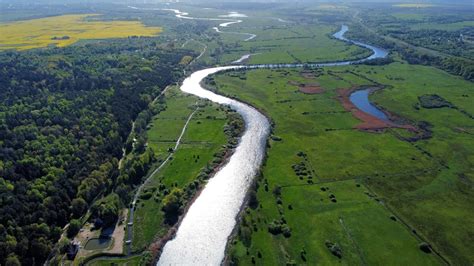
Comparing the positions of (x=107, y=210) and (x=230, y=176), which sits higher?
(x=107, y=210)

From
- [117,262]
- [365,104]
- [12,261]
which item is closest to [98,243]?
[117,262]

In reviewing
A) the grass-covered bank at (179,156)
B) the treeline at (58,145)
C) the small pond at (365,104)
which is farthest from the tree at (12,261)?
the small pond at (365,104)

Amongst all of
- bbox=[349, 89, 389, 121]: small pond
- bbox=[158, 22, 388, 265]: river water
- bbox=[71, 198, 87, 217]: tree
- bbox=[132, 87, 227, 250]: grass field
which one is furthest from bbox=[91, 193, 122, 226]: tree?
bbox=[349, 89, 389, 121]: small pond

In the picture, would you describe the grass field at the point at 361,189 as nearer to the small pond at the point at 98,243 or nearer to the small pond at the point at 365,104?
the small pond at the point at 365,104

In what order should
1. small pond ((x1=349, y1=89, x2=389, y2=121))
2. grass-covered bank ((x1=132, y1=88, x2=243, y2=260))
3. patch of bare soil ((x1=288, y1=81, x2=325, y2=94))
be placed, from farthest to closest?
1. patch of bare soil ((x1=288, y1=81, x2=325, y2=94))
2. small pond ((x1=349, y1=89, x2=389, y2=121))
3. grass-covered bank ((x1=132, y1=88, x2=243, y2=260))

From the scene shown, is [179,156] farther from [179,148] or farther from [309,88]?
[309,88]

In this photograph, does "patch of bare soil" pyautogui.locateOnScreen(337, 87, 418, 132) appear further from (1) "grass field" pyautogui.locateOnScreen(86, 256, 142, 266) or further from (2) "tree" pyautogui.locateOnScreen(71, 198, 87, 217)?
(2) "tree" pyautogui.locateOnScreen(71, 198, 87, 217)

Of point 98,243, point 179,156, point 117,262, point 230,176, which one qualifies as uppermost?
point 179,156

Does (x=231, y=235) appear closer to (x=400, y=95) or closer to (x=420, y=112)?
(x=420, y=112)
